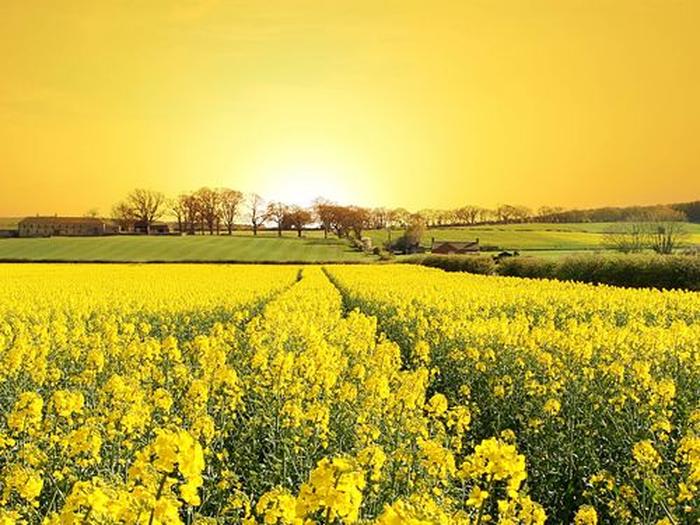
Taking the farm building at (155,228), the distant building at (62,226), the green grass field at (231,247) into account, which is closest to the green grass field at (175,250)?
the green grass field at (231,247)

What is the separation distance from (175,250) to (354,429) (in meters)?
87.9

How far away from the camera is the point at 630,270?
34875 millimetres

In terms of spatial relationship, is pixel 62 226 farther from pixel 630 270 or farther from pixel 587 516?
pixel 587 516

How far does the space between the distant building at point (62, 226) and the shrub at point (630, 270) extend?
11900 centimetres

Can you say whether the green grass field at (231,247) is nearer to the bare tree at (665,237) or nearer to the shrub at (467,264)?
the bare tree at (665,237)

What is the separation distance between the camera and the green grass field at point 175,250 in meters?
85.2

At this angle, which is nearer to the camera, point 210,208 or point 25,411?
point 25,411

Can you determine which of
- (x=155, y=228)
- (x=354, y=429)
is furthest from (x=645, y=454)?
(x=155, y=228)

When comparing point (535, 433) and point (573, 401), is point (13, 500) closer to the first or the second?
point (535, 433)

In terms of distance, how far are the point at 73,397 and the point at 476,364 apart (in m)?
5.95

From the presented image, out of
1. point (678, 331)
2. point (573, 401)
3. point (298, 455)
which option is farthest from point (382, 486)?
point (678, 331)

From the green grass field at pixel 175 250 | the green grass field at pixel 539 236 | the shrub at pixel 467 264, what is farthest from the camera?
the green grass field at pixel 539 236

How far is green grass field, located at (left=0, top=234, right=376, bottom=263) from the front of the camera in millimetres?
85238

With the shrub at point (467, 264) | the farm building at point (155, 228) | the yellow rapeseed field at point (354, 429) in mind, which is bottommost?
the shrub at point (467, 264)
